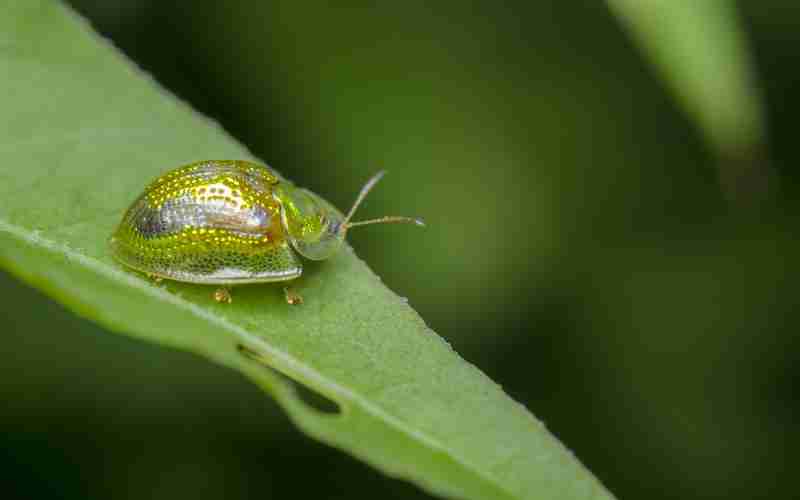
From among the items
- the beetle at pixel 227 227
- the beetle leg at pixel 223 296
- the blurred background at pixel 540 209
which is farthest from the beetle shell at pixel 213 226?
the blurred background at pixel 540 209

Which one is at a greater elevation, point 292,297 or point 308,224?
point 308,224

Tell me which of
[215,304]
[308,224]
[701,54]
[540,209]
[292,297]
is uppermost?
[701,54]

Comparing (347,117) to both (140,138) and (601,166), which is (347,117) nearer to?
(601,166)

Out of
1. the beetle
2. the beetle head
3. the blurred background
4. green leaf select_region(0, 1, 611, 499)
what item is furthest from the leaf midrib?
the blurred background

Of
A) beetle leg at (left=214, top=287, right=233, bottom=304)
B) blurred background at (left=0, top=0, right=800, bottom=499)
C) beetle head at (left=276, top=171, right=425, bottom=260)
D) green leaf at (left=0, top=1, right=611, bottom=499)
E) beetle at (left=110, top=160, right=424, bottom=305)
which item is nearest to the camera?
green leaf at (left=0, top=1, right=611, bottom=499)

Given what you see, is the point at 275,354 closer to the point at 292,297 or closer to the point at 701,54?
the point at 292,297

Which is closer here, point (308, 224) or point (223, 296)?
point (223, 296)

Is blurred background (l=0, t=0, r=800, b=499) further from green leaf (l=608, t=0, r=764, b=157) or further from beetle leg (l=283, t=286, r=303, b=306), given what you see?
beetle leg (l=283, t=286, r=303, b=306)

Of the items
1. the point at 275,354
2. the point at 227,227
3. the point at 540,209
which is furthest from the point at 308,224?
the point at 540,209
